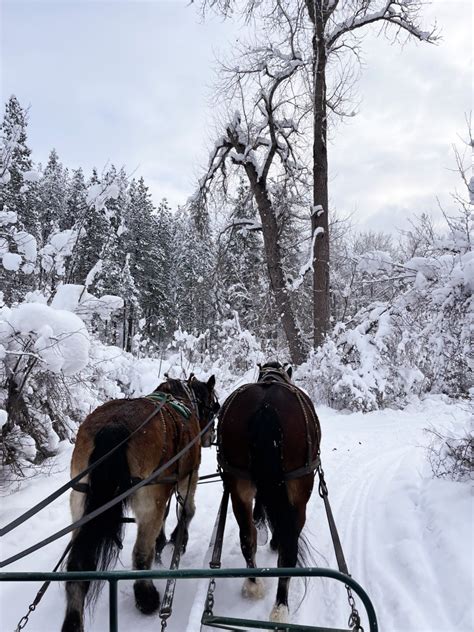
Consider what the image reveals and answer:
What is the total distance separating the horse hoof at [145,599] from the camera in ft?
9.54

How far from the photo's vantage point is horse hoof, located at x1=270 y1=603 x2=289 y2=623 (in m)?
2.72

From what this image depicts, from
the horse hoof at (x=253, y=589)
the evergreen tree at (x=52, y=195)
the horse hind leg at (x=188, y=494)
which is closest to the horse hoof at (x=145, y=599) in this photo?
the horse hoof at (x=253, y=589)

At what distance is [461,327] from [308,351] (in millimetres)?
8780

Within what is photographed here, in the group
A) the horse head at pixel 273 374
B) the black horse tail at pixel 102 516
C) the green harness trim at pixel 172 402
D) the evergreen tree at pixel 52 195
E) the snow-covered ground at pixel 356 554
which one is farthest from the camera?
the evergreen tree at pixel 52 195

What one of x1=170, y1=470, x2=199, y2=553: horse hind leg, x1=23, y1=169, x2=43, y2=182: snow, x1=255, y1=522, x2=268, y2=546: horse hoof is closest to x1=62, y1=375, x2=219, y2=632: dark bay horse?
x1=170, y1=470, x2=199, y2=553: horse hind leg

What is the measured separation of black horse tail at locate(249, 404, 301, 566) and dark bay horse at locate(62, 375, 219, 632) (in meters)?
0.71

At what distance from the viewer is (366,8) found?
9.99 m

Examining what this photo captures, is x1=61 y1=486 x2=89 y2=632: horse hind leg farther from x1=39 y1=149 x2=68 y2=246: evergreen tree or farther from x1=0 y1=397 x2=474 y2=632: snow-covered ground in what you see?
x1=39 y1=149 x2=68 y2=246: evergreen tree

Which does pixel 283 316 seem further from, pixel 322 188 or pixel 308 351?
pixel 322 188

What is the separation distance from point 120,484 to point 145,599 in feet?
3.21

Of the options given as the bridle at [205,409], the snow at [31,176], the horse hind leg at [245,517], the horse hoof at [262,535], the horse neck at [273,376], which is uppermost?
the snow at [31,176]

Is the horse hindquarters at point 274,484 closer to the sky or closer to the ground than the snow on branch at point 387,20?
closer to the ground

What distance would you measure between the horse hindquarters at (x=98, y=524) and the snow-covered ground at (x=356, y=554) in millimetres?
497

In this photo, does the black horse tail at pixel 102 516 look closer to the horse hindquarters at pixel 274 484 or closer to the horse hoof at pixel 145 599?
the horse hoof at pixel 145 599
